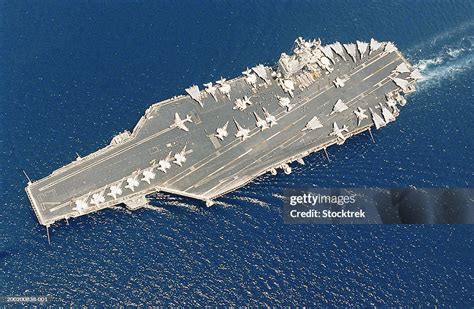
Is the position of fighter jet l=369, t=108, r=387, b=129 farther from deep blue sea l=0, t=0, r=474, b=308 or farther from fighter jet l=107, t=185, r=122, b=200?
fighter jet l=107, t=185, r=122, b=200

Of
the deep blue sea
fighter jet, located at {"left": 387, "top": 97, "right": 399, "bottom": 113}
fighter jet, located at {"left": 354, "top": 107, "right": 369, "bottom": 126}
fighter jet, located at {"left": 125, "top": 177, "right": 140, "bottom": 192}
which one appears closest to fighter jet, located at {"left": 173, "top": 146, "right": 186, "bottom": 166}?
the deep blue sea

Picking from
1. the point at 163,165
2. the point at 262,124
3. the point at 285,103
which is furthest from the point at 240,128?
the point at 163,165

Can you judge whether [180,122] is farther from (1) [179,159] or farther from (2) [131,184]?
(2) [131,184]

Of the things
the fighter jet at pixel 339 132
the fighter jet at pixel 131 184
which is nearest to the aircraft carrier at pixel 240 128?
the fighter jet at pixel 131 184

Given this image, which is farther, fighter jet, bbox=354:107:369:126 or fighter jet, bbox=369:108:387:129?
fighter jet, bbox=354:107:369:126

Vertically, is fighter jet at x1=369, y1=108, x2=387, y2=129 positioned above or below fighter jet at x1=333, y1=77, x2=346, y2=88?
below
